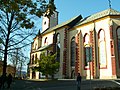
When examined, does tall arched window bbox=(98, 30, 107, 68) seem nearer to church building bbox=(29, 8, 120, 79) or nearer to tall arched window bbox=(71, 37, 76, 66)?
church building bbox=(29, 8, 120, 79)

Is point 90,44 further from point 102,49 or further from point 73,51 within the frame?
point 73,51

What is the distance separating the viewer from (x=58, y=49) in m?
54.2

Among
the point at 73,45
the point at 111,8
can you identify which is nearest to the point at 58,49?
the point at 73,45

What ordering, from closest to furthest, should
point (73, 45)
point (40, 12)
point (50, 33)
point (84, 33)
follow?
point (40, 12), point (84, 33), point (73, 45), point (50, 33)

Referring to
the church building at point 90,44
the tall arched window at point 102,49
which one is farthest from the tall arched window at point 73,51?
the tall arched window at point 102,49

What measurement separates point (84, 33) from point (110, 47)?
341 inches

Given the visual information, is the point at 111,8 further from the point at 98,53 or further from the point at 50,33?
the point at 50,33

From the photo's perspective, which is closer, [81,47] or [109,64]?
[109,64]

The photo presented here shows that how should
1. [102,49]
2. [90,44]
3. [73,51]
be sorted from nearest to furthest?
[90,44]
[102,49]
[73,51]

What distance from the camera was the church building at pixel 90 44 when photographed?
41.1 m

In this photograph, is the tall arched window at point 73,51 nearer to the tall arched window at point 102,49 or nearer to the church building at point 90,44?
the church building at point 90,44

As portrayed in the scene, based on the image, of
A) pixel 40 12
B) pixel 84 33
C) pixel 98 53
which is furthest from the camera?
pixel 84 33

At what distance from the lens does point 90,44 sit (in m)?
42.7

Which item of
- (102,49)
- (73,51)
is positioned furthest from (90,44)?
(73,51)
